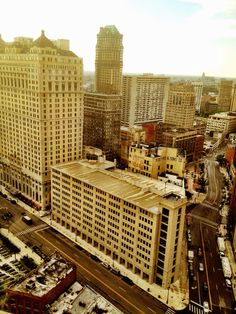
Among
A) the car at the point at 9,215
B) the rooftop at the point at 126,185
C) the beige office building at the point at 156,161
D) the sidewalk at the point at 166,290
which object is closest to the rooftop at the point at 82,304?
the sidewalk at the point at 166,290

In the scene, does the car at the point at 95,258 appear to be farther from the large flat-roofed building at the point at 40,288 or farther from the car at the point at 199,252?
the car at the point at 199,252

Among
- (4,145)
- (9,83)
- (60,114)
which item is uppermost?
(9,83)

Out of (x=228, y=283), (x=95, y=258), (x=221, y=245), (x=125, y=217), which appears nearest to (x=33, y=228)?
(x=95, y=258)

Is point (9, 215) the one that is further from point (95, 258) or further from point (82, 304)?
point (82, 304)

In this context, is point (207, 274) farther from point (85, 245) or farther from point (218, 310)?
point (85, 245)

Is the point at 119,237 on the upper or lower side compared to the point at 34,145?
lower

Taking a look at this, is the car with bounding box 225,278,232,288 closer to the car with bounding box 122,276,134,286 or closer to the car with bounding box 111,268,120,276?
the car with bounding box 122,276,134,286

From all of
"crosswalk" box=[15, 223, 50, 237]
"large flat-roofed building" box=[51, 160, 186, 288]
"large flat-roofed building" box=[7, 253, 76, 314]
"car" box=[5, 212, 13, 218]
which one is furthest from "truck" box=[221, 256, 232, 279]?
"car" box=[5, 212, 13, 218]

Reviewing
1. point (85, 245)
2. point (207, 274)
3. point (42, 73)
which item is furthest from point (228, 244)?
point (42, 73)
